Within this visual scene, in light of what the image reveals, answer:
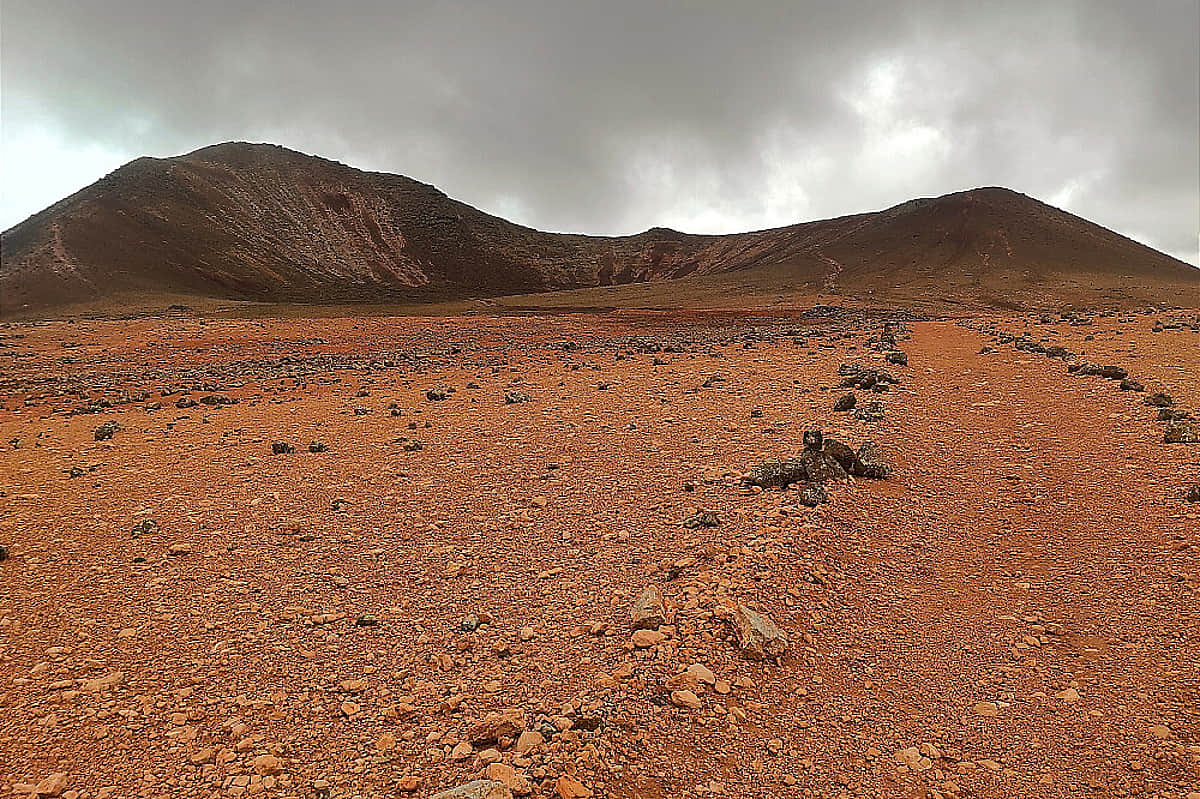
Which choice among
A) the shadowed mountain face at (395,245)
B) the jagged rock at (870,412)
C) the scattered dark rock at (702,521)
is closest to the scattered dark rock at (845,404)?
the jagged rock at (870,412)

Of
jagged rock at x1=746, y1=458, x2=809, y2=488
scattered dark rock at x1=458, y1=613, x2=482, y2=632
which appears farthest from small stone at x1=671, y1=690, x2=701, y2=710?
jagged rock at x1=746, y1=458, x2=809, y2=488

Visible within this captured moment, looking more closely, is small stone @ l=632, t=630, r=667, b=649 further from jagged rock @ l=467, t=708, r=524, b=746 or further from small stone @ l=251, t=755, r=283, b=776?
small stone @ l=251, t=755, r=283, b=776

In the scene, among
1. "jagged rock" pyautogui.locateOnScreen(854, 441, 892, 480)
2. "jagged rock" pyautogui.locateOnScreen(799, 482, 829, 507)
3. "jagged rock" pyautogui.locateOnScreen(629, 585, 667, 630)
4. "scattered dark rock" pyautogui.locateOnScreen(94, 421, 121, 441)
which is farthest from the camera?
"scattered dark rock" pyautogui.locateOnScreen(94, 421, 121, 441)

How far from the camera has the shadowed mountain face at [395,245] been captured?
3871 inches

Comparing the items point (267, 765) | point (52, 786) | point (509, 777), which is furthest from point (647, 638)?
point (52, 786)

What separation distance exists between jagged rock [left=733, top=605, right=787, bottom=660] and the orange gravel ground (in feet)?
0.44

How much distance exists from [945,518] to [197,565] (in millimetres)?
9186

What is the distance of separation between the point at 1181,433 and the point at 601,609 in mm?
10836

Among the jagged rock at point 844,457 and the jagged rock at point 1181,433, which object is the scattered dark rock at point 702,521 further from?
the jagged rock at point 1181,433

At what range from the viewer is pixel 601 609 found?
283 inches

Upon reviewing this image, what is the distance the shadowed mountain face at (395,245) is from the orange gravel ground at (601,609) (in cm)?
8391

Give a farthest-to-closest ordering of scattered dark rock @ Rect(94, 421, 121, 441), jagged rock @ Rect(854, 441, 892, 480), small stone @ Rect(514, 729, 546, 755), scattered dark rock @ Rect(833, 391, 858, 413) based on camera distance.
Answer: scattered dark rock @ Rect(833, 391, 858, 413), scattered dark rock @ Rect(94, 421, 121, 441), jagged rock @ Rect(854, 441, 892, 480), small stone @ Rect(514, 729, 546, 755)

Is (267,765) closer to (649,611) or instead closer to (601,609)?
(601,609)

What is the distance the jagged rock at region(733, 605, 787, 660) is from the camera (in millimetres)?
6301
